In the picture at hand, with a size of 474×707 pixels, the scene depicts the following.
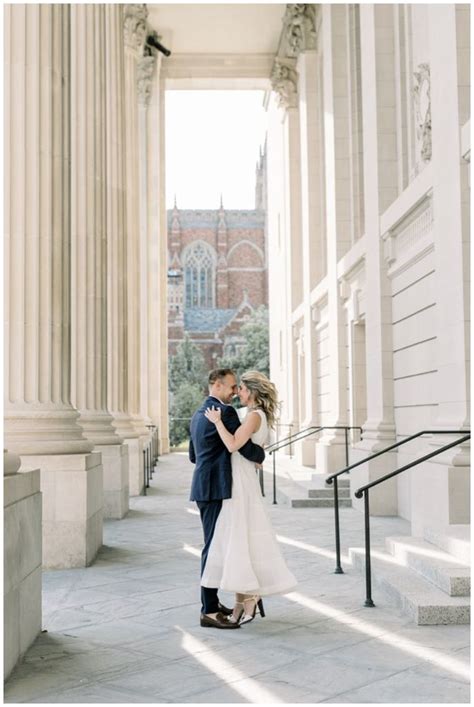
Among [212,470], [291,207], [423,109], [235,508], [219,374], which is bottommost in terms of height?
[235,508]

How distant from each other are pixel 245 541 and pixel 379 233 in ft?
31.0

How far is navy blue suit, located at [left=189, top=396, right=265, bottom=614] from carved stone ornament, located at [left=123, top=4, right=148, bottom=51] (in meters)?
21.0

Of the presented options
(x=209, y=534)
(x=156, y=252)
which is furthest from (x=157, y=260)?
(x=209, y=534)

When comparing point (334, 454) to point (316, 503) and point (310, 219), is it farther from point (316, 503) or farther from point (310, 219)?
point (310, 219)

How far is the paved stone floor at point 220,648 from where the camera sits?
187 inches

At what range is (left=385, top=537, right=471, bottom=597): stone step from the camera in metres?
6.63

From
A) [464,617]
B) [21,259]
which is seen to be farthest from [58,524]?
[464,617]

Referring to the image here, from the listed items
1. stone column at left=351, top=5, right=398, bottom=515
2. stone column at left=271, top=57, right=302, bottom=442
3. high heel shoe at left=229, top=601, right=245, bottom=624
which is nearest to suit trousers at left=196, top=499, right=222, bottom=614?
high heel shoe at left=229, top=601, right=245, bottom=624

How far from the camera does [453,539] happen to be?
24.8 ft

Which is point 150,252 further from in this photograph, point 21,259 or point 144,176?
point 21,259

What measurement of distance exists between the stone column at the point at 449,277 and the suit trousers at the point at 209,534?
3.72 m

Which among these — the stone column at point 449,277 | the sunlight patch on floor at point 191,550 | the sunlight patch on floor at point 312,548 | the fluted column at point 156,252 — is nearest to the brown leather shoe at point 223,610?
the sunlight patch on floor at point 312,548

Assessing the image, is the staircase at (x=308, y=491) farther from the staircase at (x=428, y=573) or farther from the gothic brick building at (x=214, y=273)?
the gothic brick building at (x=214, y=273)

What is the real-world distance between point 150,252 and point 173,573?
2848 cm
